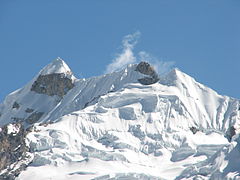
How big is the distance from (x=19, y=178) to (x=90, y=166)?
57.6ft

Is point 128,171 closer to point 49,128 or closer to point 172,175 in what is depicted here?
point 172,175

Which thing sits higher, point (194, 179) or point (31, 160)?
point (31, 160)

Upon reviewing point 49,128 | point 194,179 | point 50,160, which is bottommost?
point 194,179

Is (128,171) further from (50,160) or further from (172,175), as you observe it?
(50,160)

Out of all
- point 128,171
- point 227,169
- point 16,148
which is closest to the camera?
point 227,169

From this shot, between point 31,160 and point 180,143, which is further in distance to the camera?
point 180,143

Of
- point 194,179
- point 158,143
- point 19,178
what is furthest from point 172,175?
point 19,178

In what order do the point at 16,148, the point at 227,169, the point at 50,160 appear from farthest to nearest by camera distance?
1. the point at 16,148
2. the point at 50,160
3. the point at 227,169

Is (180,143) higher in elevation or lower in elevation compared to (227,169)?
higher

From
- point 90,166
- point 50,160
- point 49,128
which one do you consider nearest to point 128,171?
point 90,166

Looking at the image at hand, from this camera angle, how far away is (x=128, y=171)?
16838 centimetres

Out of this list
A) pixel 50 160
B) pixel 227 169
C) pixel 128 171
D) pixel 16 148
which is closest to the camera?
pixel 227 169

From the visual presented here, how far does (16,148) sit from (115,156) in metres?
30.4

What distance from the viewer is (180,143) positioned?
19662cm
